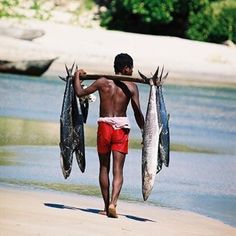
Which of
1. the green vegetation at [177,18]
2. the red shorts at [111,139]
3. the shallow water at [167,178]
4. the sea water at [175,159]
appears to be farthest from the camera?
the green vegetation at [177,18]

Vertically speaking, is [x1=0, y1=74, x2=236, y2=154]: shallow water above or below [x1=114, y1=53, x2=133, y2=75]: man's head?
below

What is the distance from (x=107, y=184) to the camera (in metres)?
10.2

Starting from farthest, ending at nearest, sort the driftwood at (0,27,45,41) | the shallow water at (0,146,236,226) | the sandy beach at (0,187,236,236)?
the driftwood at (0,27,45,41) < the shallow water at (0,146,236,226) < the sandy beach at (0,187,236,236)

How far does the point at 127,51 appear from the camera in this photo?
3281 centimetres

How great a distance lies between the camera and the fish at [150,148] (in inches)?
388

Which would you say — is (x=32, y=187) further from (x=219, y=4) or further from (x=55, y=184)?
(x=219, y=4)

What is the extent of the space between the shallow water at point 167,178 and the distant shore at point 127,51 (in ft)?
45.4

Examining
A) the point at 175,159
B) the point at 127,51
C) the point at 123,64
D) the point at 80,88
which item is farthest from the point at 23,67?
the point at 123,64

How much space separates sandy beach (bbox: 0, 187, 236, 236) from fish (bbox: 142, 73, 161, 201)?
311 millimetres

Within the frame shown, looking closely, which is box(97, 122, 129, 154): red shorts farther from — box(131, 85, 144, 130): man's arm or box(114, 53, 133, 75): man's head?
box(114, 53, 133, 75): man's head

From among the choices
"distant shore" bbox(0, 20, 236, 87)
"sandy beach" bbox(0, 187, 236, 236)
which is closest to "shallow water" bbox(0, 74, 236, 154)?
"distant shore" bbox(0, 20, 236, 87)

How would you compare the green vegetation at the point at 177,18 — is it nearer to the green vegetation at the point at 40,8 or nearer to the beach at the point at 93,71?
the green vegetation at the point at 40,8

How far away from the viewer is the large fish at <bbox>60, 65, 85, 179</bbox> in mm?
10453

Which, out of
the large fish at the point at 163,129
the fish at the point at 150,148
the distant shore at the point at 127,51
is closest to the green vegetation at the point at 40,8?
the distant shore at the point at 127,51
